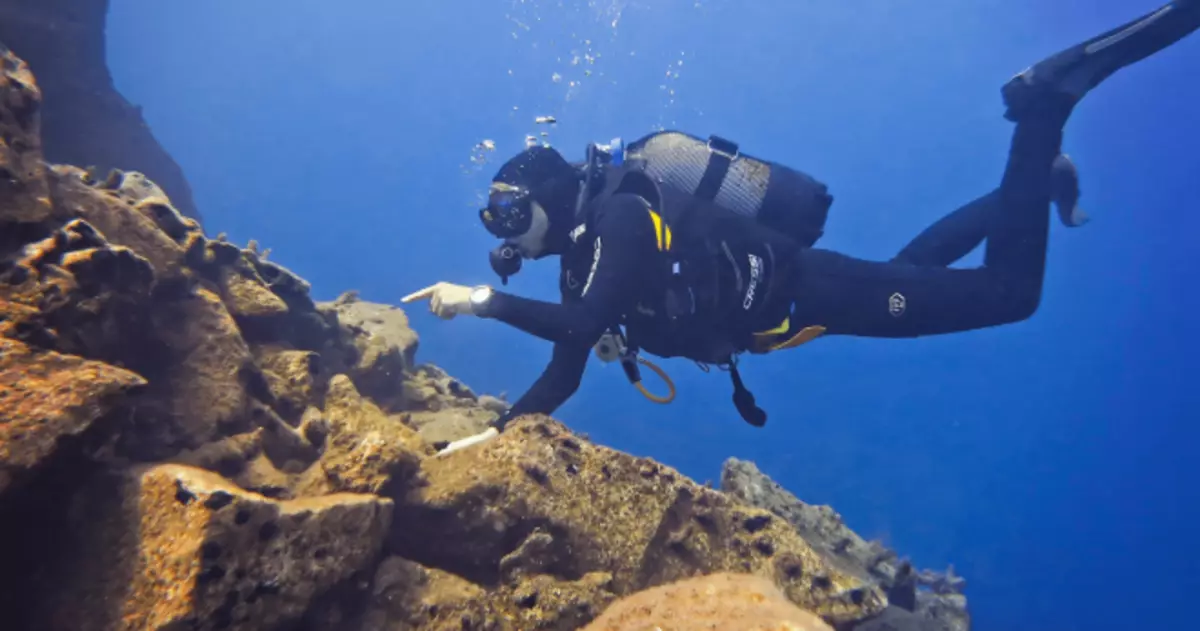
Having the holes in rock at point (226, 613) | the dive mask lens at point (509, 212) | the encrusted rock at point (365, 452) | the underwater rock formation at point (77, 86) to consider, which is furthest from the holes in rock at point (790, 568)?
the underwater rock formation at point (77, 86)

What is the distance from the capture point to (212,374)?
11.8 feet

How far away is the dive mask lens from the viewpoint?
473cm

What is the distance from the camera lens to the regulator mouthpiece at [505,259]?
193 inches

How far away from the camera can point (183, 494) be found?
7.70 feet

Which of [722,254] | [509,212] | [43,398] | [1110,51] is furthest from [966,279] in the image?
[43,398]

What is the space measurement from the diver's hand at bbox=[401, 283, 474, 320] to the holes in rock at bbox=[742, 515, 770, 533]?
96.5 inches

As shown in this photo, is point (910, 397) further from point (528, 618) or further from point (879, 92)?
point (528, 618)

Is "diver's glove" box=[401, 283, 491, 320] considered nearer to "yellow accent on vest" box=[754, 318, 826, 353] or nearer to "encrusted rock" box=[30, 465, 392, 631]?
"encrusted rock" box=[30, 465, 392, 631]

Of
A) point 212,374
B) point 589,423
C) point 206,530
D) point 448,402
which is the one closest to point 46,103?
point 448,402

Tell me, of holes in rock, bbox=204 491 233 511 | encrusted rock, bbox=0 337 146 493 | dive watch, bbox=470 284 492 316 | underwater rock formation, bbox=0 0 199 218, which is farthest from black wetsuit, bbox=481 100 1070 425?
underwater rock formation, bbox=0 0 199 218

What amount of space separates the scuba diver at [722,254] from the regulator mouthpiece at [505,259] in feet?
0.04

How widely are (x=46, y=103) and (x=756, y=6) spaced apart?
4887cm

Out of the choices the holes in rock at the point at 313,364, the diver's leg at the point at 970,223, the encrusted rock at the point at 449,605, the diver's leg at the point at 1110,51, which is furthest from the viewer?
the diver's leg at the point at 970,223

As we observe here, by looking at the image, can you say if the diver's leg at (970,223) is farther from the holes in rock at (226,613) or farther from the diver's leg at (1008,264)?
the holes in rock at (226,613)
